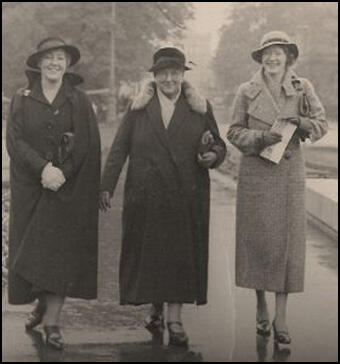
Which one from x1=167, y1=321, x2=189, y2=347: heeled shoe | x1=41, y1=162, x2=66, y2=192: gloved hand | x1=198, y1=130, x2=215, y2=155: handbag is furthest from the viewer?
x1=198, y1=130, x2=215, y2=155: handbag

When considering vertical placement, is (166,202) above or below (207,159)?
below

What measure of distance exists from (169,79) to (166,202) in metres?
0.71

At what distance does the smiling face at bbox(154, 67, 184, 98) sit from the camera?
548 cm

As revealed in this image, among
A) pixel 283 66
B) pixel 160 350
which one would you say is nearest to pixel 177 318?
pixel 160 350

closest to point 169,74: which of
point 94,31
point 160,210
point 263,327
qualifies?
point 160,210

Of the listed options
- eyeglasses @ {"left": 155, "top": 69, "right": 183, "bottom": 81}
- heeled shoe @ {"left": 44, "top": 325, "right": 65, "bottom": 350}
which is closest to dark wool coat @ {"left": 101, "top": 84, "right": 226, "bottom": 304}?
eyeglasses @ {"left": 155, "top": 69, "right": 183, "bottom": 81}

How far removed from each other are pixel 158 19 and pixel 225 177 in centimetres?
712

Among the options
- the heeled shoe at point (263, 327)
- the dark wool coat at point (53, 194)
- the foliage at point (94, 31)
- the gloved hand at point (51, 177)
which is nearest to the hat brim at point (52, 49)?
the dark wool coat at point (53, 194)

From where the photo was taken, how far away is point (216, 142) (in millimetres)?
5574

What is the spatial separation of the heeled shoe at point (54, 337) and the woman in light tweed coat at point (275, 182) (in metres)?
1.15

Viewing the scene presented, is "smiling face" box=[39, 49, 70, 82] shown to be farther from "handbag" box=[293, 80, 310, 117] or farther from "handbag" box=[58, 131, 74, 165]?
"handbag" box=[293, 80, 310, 117]

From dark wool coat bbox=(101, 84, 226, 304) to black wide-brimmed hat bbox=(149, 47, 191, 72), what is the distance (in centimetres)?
17

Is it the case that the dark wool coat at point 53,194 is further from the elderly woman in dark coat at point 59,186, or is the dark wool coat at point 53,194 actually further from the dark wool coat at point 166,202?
the dark wool coat at point 166,202

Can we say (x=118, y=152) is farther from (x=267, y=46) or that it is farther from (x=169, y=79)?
(x=267, y=46)
